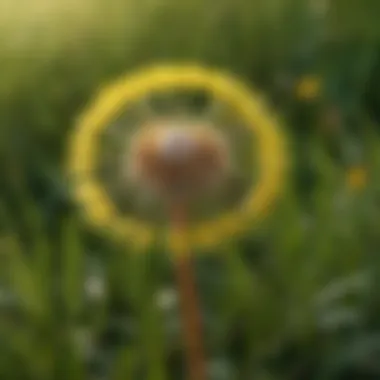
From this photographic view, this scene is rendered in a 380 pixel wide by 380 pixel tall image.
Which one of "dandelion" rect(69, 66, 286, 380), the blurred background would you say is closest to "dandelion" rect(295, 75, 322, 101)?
the blurred background

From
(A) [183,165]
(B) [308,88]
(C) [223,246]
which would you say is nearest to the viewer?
(A) [183,165]

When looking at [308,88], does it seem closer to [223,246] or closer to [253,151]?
[223,246]

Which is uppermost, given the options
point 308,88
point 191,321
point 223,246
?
point 308,88

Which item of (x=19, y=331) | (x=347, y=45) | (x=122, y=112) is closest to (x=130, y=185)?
(x=122, y=112)

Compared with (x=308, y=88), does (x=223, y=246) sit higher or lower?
lower

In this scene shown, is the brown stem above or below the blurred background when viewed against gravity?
below

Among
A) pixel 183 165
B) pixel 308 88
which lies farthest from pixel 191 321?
pixel 308 88

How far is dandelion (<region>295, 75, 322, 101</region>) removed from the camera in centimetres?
100

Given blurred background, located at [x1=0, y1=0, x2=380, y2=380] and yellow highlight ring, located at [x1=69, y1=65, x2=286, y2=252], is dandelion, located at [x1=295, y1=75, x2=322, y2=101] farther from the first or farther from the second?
yellow highlight ring, located at [x1=69, y1=65, x2=286, y2=252]

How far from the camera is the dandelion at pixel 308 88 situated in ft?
3.28

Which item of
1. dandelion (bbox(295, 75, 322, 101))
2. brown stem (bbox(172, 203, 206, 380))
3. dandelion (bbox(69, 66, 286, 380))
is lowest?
brown stem (bbox(172, 203, 206, 380))

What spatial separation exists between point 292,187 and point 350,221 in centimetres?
8

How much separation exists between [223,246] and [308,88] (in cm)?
30

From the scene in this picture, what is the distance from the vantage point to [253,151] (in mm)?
600
